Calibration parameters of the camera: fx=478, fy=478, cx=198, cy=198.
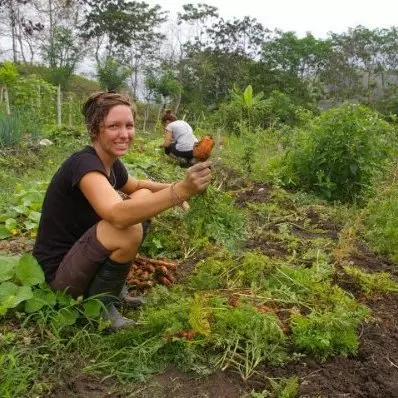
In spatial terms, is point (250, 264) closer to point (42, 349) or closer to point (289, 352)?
point (289, 352)

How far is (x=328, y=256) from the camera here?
3359 millimetres

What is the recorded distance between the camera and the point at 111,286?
2.36 metres

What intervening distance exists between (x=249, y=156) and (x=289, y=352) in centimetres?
453

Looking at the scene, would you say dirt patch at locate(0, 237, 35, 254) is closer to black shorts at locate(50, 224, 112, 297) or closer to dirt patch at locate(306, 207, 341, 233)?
black shorts at locate(50, 224, 112, 297)

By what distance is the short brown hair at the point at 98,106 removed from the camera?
2.27 meters

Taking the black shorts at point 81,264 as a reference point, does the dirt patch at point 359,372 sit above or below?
below

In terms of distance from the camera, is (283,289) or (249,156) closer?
(283,289)

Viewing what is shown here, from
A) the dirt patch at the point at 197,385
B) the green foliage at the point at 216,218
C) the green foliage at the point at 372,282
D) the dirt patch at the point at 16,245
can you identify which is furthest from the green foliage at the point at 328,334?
the dirt patch at the point at 16,245

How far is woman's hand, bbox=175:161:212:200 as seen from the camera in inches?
73.3

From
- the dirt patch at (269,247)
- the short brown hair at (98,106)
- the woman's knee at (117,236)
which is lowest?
the dirt patch at (269,247)

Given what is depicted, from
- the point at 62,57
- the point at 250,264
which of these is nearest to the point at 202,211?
the point at 250,264

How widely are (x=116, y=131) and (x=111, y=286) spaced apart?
0.76 meters

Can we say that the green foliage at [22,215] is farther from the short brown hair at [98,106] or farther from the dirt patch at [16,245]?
the short brown hair at [98,106]

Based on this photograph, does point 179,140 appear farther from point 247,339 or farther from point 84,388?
point 84,388
